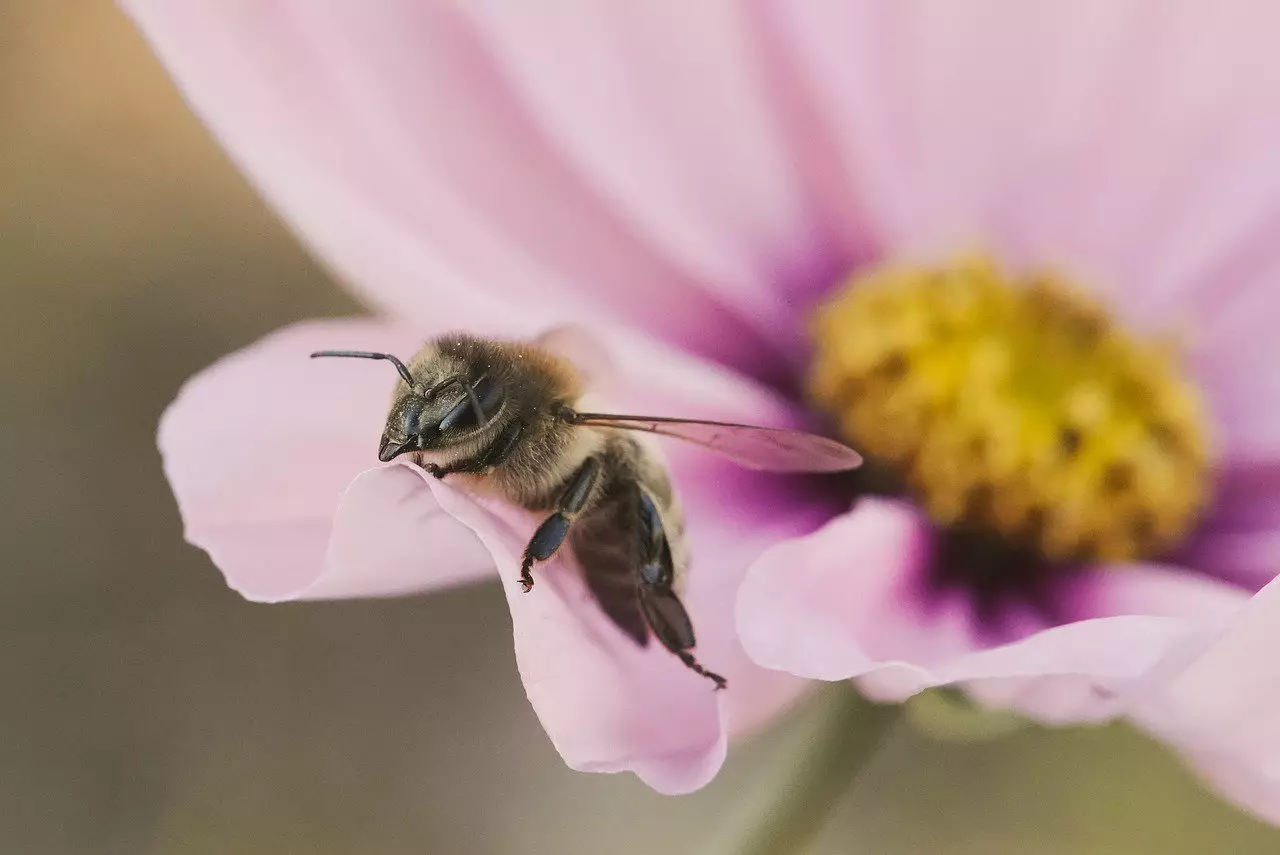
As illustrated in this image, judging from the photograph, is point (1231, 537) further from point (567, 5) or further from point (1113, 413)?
point (567, 5)

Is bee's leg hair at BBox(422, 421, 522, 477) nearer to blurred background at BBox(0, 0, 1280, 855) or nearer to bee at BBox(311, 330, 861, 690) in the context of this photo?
bee at BBox(311, 330, 861, 690)

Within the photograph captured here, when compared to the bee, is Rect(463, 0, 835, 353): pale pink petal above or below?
above

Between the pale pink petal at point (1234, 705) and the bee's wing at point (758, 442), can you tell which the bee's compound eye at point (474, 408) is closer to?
the bee's wing at point (758, 442)

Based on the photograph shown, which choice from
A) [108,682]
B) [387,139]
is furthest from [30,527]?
[387,139]

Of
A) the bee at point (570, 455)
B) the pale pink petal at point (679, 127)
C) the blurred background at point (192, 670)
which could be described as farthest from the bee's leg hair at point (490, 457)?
the blurred background at point (192, 670)

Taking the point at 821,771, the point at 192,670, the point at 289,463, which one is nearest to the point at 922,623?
the point at 821,771

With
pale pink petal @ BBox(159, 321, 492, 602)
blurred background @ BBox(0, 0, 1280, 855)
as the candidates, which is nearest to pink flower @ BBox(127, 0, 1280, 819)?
pale pink petal @ BBox(159, 321, 492, 602)

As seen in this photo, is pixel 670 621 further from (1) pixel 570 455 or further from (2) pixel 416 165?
(2) pixel 416 165
